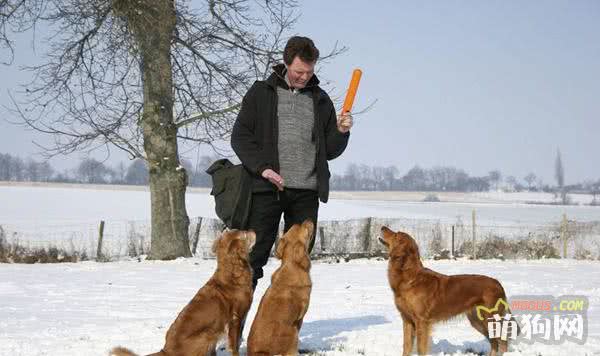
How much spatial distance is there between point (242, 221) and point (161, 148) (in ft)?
39.3

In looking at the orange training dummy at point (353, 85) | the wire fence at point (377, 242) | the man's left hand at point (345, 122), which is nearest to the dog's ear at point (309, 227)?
the man's left hand at point (345, 122)

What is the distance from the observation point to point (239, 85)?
1731 centimetres

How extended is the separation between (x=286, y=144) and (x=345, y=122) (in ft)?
1.65

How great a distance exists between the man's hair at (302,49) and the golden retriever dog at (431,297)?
1.77m

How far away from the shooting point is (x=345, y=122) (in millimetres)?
5141

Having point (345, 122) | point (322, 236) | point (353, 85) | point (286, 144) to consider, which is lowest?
point (322, 236)

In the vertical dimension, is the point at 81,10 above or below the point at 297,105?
above

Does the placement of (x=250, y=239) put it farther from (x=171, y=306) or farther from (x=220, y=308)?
(x=171, y=306)

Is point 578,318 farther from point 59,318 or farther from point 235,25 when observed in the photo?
point 235,25

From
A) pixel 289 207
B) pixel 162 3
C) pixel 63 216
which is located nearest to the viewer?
pixel 289 207

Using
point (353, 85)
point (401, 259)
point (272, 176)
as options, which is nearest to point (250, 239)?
point (272, 176)

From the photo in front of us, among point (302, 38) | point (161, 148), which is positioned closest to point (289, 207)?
point (302, 38)

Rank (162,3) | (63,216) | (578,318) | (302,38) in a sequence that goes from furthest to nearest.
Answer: (63,216), (162,3), (578,318), (302,38)

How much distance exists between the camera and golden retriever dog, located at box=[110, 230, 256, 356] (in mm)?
4496
